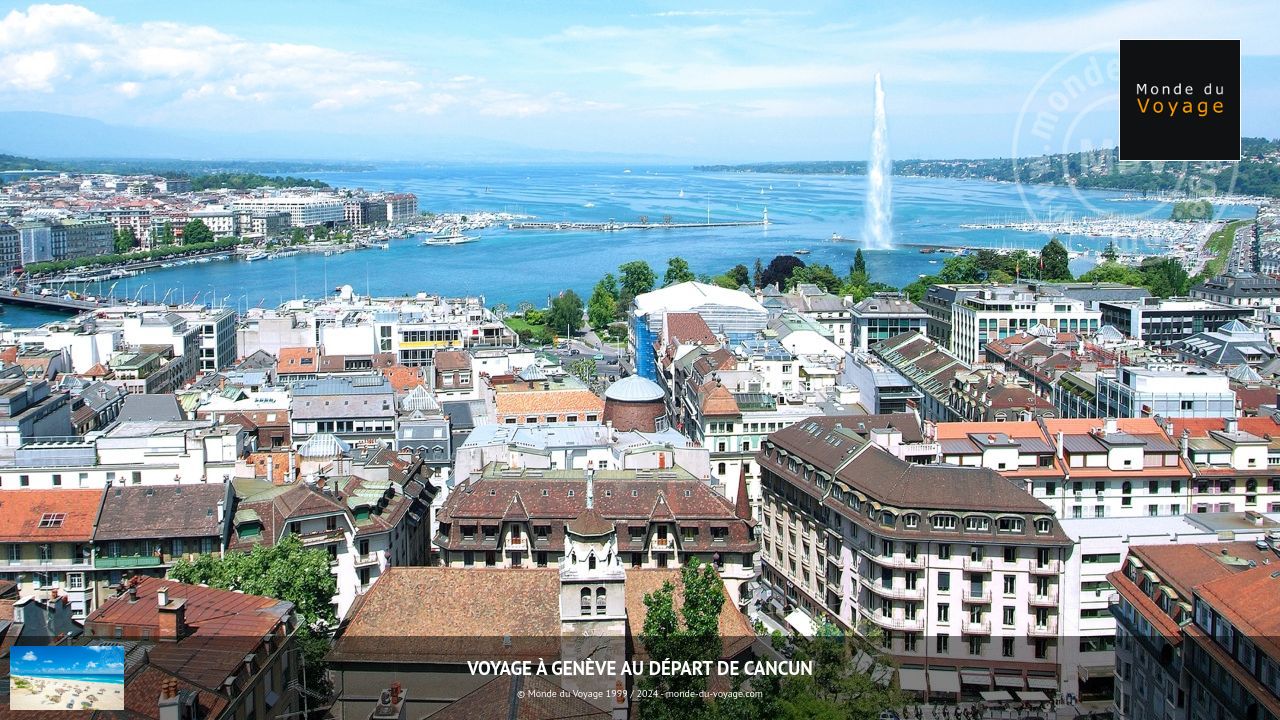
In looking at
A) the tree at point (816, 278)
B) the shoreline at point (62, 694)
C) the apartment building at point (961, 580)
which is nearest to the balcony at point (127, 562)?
the shoreline at point (62, 694)

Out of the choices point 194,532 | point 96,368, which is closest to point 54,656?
point 194,532

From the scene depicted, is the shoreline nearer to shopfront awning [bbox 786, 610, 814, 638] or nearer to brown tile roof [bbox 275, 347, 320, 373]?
shopfront awning [bbox 786, 610, 814, 638]

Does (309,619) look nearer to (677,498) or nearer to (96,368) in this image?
(677,498)

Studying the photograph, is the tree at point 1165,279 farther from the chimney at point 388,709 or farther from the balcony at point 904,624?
the chimney at point 388,709

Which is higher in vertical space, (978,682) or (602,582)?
(602,582)

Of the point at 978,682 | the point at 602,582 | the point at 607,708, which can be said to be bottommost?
the point at 978,682

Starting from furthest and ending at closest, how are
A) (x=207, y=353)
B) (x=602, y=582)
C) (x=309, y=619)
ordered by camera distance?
(x=207, y=353)
(x=309, y=619)
(x=602, y=582)
